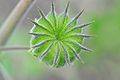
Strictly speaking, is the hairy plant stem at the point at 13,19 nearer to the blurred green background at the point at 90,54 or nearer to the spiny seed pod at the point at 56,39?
the spiny seed pod at the point at 56,39

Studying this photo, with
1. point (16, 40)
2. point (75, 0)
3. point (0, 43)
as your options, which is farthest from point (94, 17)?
point (0, 43)

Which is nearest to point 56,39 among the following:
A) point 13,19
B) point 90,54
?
point 13,19

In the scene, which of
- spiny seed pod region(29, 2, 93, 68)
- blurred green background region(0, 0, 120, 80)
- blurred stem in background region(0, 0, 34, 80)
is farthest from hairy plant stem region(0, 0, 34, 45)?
blurred green background region(0, 0, 120, 80)

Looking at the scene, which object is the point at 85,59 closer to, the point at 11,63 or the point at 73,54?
the point at 11,63

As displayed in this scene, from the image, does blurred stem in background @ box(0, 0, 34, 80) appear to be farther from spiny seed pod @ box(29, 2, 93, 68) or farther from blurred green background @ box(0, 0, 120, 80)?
blurred green background @ box(0, 0, 120, 80)

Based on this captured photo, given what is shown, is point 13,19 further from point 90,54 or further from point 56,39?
point 90,54

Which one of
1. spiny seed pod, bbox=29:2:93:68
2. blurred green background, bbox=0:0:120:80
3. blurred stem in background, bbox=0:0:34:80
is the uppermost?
blurred stem in background, bbox=0:0:34:80

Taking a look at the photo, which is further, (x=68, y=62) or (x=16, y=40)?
(x=16, y=40)
